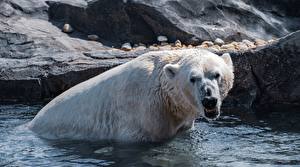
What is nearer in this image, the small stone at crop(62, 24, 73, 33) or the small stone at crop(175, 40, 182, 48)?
the small stone at crop(175, 40, 182, 48)

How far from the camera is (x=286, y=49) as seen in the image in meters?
10.3

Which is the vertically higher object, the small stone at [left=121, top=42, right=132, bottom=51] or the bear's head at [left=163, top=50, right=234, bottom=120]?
the small stone at [left=121, top=42, right=132, bottom=51]

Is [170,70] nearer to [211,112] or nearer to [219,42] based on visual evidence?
[211,112]

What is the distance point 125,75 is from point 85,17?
719cm

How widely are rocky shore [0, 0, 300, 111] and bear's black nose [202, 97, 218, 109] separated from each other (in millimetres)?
3352

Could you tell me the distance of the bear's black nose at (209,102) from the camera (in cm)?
697

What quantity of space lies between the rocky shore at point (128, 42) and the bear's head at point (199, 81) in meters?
2.73

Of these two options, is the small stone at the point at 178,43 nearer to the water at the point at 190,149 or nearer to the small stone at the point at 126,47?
the small stone at the point at 126,47

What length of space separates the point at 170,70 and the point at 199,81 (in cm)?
47

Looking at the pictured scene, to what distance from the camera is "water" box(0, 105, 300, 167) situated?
7.37m

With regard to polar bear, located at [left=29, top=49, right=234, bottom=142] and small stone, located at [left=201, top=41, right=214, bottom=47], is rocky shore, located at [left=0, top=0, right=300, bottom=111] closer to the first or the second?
small stone, located at [left=201, top=41, right=214, bottom=47]

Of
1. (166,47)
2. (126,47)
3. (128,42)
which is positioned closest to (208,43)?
(166,47)

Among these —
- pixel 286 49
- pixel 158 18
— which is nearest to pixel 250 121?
pixel 286 49

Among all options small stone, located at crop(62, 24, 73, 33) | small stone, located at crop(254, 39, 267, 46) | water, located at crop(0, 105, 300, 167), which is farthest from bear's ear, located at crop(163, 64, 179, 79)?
small stone, located at crop(62, 24, 73, 33)
